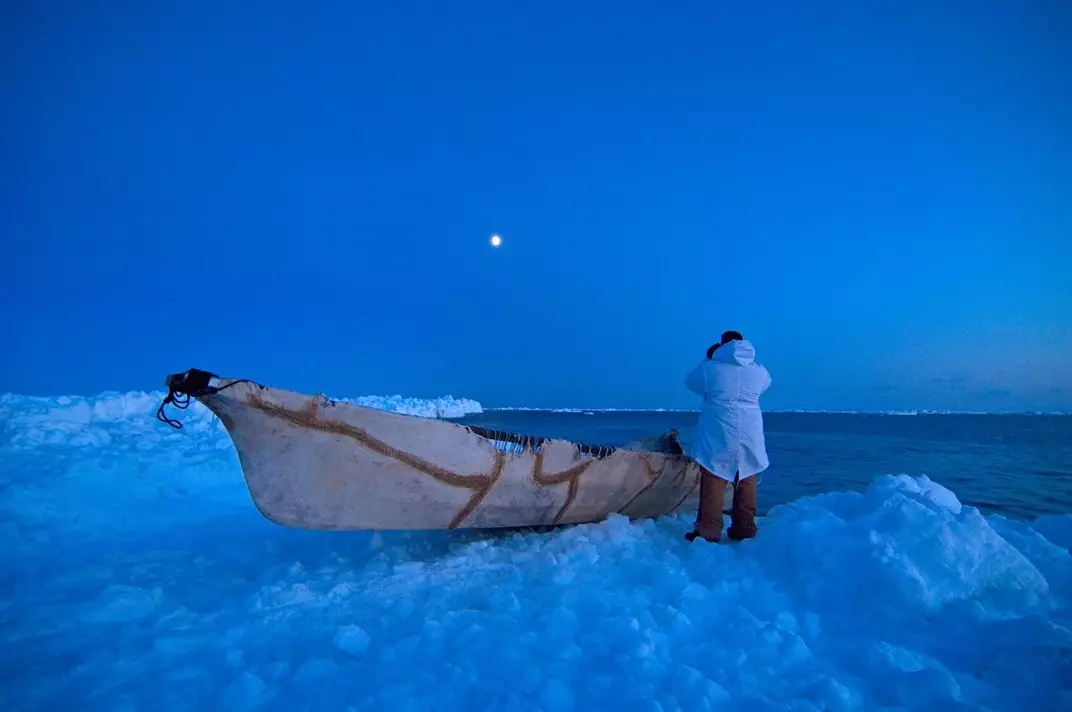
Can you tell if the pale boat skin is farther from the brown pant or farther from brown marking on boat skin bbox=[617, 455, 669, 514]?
the brown pant

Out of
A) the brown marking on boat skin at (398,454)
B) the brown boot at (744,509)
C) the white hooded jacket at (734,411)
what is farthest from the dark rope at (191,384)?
the brown boot at (744,509)

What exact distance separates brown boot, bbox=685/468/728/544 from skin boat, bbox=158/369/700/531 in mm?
844

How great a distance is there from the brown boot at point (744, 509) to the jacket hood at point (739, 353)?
3.80 feet

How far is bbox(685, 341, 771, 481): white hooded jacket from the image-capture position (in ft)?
15.1

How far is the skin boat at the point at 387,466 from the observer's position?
3518 mm

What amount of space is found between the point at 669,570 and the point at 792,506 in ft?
10.2

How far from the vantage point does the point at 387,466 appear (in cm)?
389

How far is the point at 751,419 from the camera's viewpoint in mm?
4699

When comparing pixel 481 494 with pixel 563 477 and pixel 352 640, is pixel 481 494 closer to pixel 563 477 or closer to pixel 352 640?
pixel 563 477

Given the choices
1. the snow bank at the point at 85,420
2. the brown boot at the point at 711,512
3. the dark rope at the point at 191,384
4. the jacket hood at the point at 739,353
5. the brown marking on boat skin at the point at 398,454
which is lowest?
the snow bank at the point at 85,420

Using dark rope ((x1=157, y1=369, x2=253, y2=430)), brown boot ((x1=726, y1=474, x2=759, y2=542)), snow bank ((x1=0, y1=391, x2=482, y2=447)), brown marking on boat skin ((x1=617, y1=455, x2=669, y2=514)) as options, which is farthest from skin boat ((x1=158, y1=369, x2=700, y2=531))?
snow bank ((x1=0, y1=391, x2=482, y2=447))

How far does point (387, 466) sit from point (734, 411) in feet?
10.6

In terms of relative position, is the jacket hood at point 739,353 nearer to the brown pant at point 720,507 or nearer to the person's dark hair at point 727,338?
the person's dark hair at point 727,338

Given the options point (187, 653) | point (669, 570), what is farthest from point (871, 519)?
point (187, 653)
